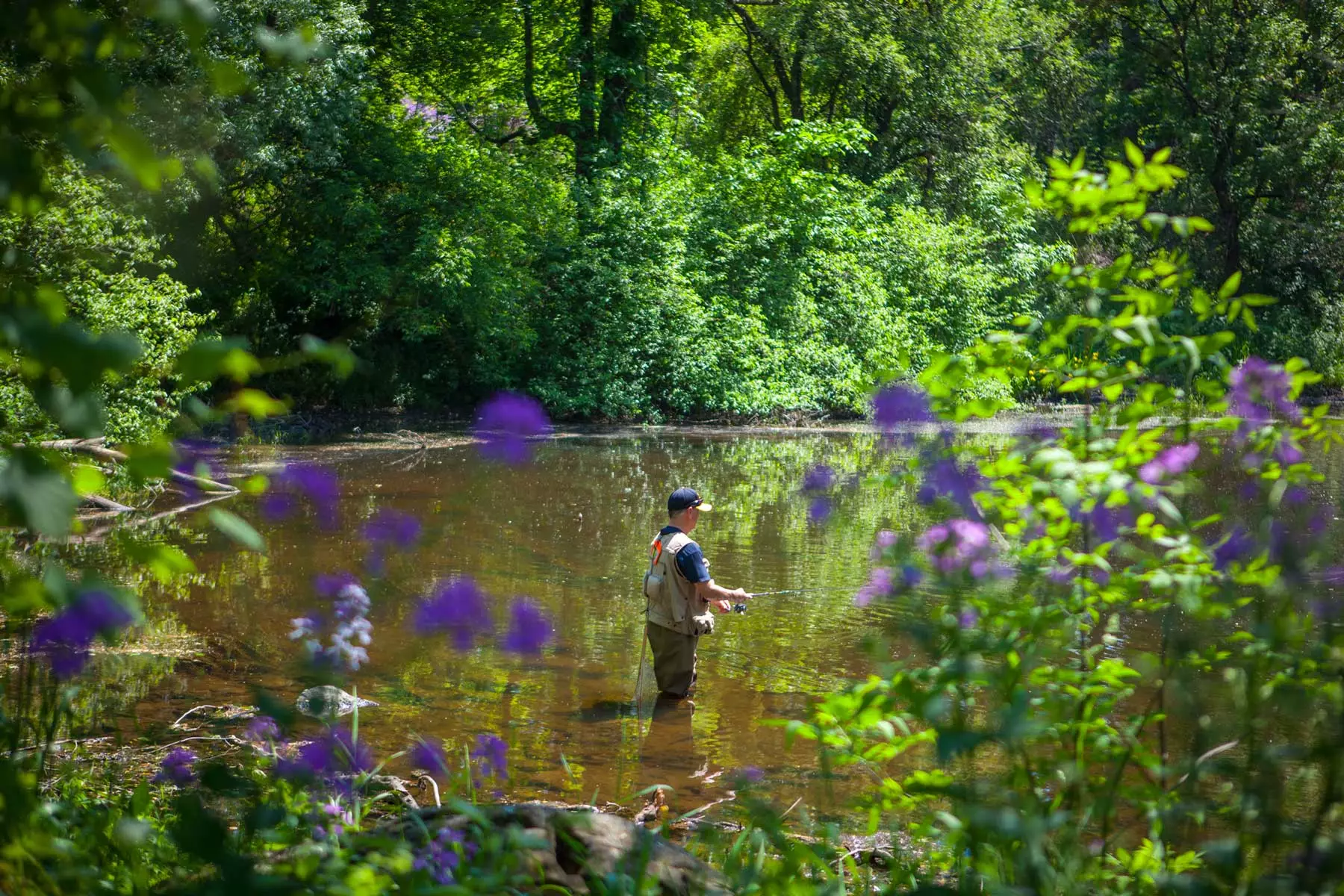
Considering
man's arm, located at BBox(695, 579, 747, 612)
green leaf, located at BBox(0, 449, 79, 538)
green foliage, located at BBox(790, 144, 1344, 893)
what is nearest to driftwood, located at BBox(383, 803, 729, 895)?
green foliage, located at BBox(790, 144, 1344, 893)

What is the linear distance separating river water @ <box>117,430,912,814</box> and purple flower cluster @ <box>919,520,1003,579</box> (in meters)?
0.30

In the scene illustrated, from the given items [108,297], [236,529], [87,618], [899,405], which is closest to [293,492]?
[108,297]

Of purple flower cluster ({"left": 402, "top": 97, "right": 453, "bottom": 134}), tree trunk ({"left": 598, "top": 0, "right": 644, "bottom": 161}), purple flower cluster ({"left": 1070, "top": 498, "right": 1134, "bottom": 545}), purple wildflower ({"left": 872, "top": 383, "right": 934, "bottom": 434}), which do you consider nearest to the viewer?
purple flower cluster ({"left": 1070, "top": 498, "right": 1134, "bottom": 545})

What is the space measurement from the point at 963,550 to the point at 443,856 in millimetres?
1417

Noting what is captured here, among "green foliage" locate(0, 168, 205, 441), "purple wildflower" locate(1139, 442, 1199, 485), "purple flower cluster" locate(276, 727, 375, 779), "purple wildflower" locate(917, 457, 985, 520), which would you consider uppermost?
"green foliage" locate(0, 168, 205, 441)

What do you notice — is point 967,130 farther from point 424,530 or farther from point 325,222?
point 424,530

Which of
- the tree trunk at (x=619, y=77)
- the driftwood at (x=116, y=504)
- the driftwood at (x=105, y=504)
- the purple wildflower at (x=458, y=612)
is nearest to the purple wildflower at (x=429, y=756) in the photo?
the purple wildflower at (x=458, y=612)

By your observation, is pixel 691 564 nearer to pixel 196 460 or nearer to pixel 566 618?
pixel 566 618

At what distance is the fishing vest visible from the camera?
7867mm

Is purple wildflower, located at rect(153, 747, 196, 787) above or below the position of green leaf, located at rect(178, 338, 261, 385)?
below

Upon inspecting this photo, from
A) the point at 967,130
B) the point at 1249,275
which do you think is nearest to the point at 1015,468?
the point at 967,130

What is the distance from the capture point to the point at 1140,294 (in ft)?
9.75

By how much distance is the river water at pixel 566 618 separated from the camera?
695 centimetres

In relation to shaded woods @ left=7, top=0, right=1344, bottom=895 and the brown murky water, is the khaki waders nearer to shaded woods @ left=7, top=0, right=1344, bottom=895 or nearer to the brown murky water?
the brown murky water
